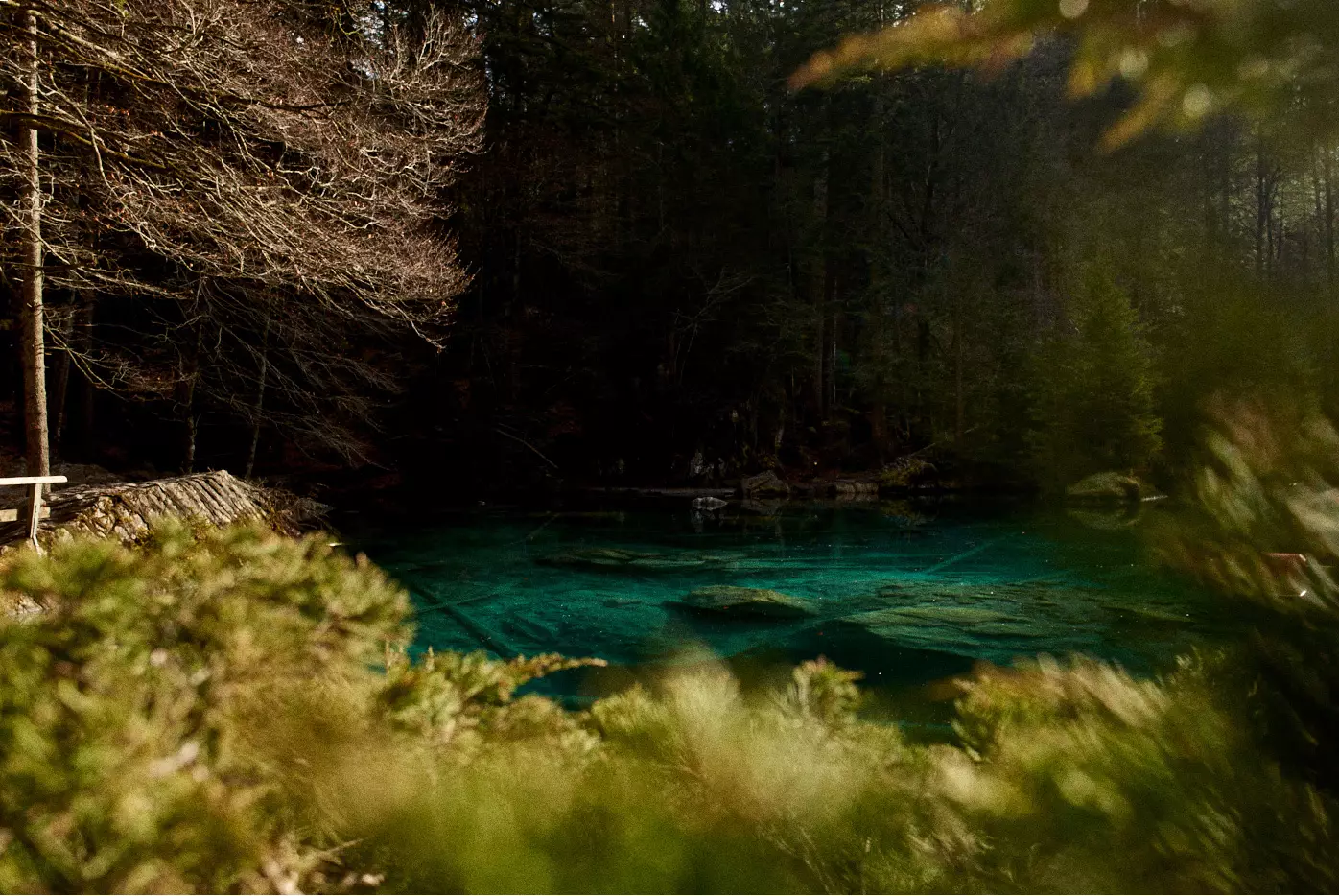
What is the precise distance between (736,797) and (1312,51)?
1.32m

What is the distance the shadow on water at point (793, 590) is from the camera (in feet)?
25.4

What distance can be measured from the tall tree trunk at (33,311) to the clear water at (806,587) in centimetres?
409

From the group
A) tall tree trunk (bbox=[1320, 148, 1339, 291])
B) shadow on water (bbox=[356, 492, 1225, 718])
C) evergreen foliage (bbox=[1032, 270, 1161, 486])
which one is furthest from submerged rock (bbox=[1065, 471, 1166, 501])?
tall tree trunk (bbox=[1320, 148, 1339, 291])

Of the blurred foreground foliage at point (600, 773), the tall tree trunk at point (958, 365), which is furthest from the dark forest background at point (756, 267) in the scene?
the blurred foreground foliage at point (600, 773)

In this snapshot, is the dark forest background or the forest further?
the dark forest background

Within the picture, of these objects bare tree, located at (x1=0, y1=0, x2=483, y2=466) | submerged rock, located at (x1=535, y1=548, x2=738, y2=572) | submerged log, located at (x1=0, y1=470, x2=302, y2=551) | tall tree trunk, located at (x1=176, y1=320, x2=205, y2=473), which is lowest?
submerged rock, located at (x1=535, y1=548, x2=738, y2=572)

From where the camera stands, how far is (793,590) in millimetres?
10742

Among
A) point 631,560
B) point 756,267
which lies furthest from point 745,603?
point 756,267

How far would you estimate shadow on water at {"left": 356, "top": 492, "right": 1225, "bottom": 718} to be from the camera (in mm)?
7754

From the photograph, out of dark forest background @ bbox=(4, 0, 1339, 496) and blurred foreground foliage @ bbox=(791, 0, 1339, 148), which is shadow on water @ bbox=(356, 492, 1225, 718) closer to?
blurred foreground foliage @ bbox=(791, 0, 1339, 148)

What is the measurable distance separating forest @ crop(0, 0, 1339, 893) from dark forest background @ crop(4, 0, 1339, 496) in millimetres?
142

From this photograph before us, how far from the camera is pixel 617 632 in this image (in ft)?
29.5

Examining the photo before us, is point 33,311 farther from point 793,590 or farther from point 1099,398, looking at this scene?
point 1099,398

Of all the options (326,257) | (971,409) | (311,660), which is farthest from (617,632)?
(971,409)
